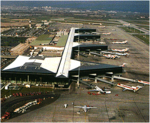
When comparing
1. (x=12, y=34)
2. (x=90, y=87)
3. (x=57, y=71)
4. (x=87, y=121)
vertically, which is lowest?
(x=87, y=121)

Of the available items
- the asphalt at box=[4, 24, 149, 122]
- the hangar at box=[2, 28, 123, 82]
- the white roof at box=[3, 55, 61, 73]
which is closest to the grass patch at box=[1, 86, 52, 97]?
the hangar at box=[2, 28, 123, 82]

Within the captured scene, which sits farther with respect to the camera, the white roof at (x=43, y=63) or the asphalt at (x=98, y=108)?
the white roof at (x=43, y=63)

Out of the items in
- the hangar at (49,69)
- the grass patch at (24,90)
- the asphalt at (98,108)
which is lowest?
the asphalt at (98,108)

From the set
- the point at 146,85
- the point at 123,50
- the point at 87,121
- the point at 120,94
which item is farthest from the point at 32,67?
the point at 123,50

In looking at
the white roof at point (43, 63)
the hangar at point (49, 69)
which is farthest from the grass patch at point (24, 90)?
the white roof at point (43, 63)

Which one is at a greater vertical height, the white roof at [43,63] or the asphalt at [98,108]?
the white roof at [43,63]

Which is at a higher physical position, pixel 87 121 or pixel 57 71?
pixel 57 71

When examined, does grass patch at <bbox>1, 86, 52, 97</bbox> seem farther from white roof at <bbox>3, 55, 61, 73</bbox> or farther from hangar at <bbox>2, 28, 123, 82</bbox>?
white roof at <bbox>3, 55, 61, 73</bbox>

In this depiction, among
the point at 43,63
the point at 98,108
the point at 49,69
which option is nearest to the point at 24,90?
the point at 49,69

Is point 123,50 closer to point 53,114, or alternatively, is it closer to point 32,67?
point 32,67

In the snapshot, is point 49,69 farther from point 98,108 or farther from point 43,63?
point 98,108

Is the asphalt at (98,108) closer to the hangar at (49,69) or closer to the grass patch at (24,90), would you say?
the hangar at (49,69)
